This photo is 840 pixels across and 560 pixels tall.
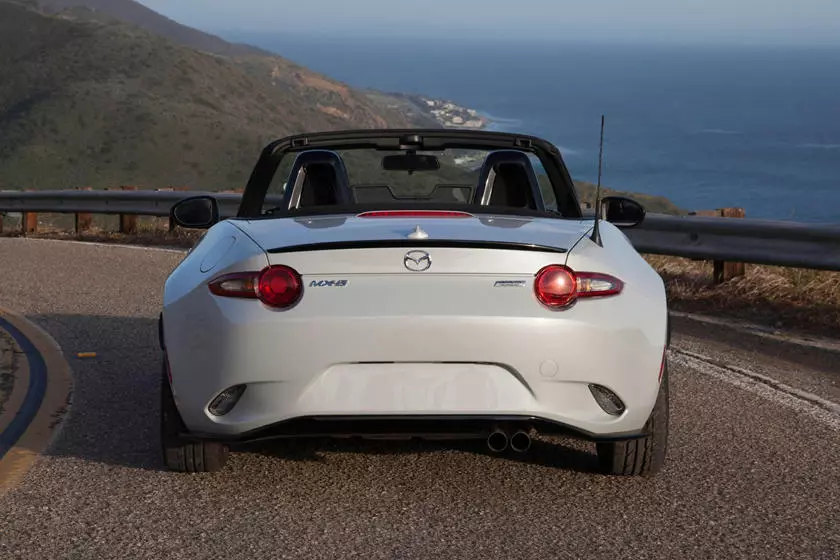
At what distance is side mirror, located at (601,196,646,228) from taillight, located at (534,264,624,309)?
1450 mm

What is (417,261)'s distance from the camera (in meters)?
4.82

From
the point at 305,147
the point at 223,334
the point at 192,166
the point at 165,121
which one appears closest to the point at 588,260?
the point at 223,334

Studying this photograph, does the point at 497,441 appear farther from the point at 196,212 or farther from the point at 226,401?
the point at 196,212

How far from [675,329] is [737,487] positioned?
4.37 m

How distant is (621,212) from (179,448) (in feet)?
7.63

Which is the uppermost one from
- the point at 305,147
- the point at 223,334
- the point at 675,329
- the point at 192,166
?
the point at 305,147

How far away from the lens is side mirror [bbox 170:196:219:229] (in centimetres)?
625

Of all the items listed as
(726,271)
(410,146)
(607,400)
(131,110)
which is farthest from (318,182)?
(131,110)

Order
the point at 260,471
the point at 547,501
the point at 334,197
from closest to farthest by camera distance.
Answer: the point at 547,501 < the point at 260,471 < the point at 334,197

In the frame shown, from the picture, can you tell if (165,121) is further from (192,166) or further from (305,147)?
(305,147)

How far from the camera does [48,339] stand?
9.00 m

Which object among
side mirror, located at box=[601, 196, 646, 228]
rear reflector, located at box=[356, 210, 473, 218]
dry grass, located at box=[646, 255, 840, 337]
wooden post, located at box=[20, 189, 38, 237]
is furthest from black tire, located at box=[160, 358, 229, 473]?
wooden post, located at box=[20, 189, 38, 237]

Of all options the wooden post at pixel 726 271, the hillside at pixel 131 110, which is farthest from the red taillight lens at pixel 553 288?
the hillside at pixel 131 110

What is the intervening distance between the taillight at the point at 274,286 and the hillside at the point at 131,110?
78.4 meters
